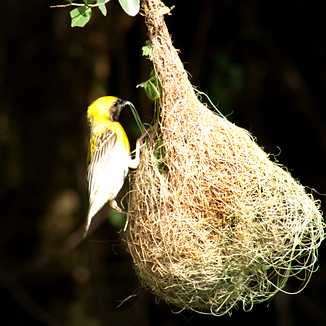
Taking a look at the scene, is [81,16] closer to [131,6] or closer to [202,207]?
[131,6]

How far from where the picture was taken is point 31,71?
5379 mm

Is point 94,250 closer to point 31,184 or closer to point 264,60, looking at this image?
point 31,184

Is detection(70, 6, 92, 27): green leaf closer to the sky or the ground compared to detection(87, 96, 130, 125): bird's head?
closer to the sky

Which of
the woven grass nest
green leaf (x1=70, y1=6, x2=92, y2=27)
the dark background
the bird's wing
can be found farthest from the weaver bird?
the dark background

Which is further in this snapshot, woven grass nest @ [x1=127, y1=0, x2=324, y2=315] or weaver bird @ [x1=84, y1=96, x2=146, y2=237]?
weaver bird @ [x1=84, y1=96, x2=146, y2=237]

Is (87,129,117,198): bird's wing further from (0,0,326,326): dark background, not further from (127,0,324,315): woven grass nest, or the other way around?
(0,0,326,326): dark background

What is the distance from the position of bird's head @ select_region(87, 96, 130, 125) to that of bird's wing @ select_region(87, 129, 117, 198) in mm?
110

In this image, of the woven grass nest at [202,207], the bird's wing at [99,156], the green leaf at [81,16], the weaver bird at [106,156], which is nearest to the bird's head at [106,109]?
the weaver bird at [106,156]

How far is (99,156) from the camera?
2967 mm

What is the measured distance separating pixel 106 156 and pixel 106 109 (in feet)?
1.19

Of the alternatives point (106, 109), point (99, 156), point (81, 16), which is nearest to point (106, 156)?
point (99, 156)

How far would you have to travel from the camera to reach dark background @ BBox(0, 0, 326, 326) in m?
4.79

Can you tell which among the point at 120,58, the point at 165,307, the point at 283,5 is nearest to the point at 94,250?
the point at 165,307

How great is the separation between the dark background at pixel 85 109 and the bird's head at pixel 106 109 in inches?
43.3
